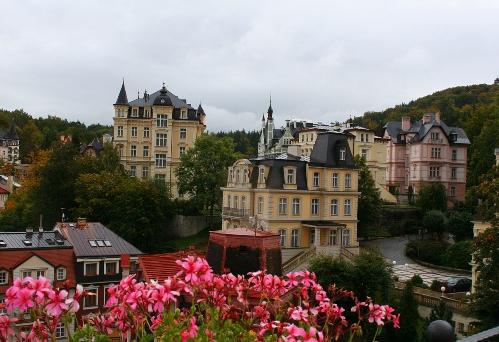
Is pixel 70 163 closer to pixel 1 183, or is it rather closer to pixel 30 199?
pixel 30 199

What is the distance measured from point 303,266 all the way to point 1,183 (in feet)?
188

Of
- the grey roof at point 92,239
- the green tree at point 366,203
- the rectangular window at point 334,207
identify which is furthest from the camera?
the green tree at point 366,203

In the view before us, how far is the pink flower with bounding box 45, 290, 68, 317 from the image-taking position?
4562 millimetres

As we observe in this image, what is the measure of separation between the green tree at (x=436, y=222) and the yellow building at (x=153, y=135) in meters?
23.9

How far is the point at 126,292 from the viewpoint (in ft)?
16.7

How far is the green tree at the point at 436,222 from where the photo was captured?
47.9 metres

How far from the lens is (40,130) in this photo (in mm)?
131375

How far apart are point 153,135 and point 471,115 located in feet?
131

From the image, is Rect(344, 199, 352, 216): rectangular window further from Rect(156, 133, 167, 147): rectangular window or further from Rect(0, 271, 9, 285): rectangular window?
Rect(156, 133, 167, 147): rectangular window

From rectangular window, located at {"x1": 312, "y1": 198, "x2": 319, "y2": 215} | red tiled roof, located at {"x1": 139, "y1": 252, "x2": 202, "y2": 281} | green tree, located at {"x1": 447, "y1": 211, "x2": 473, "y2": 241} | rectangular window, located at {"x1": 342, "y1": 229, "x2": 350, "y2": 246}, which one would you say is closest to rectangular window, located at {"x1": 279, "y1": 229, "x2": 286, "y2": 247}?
rectangular window, located at {"x1": 312, "y1": 198, "x2": 319, "y2": 215}

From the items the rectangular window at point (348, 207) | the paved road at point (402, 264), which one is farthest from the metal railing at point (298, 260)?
the paved road at point (402, 264)

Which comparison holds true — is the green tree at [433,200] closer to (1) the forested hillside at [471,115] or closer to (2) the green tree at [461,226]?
(1) the forested hillside at [471,115]

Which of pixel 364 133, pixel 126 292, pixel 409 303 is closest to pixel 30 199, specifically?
pixel 364 133

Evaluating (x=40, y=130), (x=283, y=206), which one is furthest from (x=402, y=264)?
(x=40, y=130)
